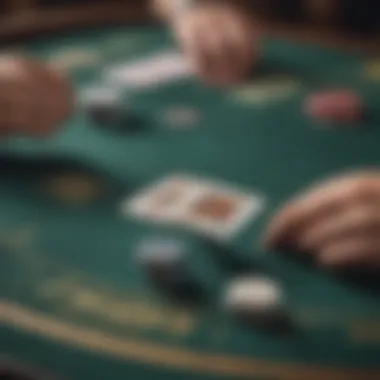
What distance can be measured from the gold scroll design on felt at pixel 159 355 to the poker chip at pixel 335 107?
1.58 ft

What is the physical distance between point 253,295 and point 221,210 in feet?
0.51

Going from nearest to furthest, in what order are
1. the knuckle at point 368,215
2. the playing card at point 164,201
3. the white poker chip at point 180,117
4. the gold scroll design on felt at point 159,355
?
the gold scroll design on felt at point 159,355 → the knuckle at point 368,215 → the playing card at point 164,201 → the white poker chip at point 180,117

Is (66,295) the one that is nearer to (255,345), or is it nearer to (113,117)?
(255,345)

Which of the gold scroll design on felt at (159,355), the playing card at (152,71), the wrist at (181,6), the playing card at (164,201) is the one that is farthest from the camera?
the wrist at (181,6)

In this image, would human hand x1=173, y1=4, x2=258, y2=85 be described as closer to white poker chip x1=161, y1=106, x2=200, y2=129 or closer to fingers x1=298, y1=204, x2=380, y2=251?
white poker chip x1=161, y1=106, x2=200, y2=129

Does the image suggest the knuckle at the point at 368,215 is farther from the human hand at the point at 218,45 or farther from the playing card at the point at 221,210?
the human hand at the point at 218,45

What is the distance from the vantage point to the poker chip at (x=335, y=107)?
3.87 ft

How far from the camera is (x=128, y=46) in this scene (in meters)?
1.42

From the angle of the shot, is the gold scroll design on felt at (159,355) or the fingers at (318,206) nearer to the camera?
the gold scroll design on felt at (159,355)

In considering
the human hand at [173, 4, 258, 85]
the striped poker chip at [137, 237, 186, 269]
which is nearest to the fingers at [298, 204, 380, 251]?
the striped poker chip at [137, 237, 186, 269]

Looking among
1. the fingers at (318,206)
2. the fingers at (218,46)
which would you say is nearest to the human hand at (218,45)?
the fingers at (218,46)

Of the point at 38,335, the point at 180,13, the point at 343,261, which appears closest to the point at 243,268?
the point at 343,261

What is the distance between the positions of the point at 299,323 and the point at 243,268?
3.6 inches

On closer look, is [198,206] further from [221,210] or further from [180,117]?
[180,117]
